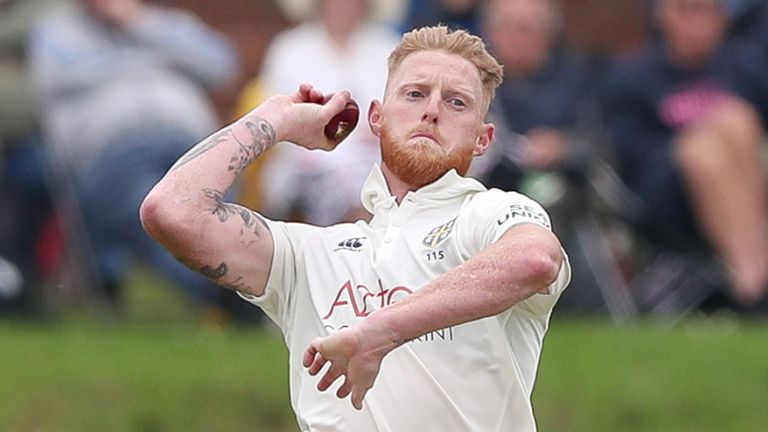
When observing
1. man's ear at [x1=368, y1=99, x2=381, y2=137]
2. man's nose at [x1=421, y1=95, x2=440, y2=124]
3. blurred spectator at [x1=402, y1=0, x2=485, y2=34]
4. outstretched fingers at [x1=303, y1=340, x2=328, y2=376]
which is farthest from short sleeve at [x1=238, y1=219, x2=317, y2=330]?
blurred spectator at [x1=402, y1=0, x2=485, y2=34]

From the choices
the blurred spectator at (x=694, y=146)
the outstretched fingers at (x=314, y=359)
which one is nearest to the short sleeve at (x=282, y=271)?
the outstretched fingers at (x=314, y=359)

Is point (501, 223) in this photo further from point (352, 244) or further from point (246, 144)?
point (246, 144)

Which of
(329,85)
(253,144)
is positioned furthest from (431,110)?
(329,85)

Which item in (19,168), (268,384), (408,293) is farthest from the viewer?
(19,168)

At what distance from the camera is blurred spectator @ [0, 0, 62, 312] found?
15453 millimetres

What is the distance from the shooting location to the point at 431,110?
6543 mm

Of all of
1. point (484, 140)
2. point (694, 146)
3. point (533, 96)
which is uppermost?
point (484, 140)

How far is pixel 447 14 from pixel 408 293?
8.98 meters

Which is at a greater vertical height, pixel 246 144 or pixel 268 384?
pixel 246 144

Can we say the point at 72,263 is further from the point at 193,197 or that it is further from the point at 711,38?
the point at 193,197

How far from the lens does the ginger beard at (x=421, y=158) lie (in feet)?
21.6

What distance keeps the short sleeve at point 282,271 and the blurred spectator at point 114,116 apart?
853 centimetres

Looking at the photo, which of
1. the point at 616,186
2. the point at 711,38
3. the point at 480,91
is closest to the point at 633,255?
the point at 616,186

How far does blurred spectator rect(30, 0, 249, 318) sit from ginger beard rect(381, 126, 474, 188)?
28.9 feet
